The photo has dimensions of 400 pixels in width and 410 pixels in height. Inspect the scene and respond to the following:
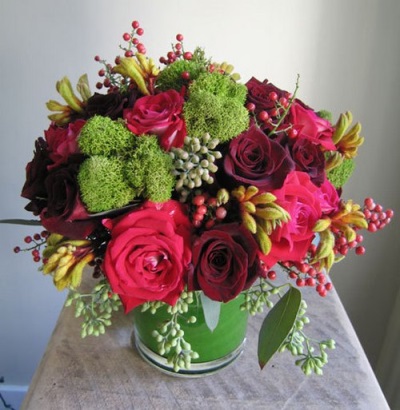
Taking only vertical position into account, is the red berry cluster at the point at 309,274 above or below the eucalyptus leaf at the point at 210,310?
above

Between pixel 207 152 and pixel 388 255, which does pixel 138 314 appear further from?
pixel 388 255

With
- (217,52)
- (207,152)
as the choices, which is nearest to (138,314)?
(207,152)

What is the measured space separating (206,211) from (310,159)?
0.13m

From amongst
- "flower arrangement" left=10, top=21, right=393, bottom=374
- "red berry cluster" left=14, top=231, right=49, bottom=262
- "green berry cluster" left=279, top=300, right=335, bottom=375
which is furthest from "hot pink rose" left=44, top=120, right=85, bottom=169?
"green berry cluster" left=279, top=300, right=335, bottom=375

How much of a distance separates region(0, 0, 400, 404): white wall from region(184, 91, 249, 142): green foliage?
50cm

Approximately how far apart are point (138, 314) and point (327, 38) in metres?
0.68

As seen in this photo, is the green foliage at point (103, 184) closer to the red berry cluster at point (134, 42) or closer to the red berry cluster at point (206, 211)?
the red berry cluster at point (206, 211)

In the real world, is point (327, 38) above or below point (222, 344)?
above

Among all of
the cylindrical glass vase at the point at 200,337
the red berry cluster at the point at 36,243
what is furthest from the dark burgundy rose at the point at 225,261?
the red berry cluster at the point at 36,243

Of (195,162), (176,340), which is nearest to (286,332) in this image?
(176,340)

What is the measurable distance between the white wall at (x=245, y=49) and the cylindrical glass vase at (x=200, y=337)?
560mm

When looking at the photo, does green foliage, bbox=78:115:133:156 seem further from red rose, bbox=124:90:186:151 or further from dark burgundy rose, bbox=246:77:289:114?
dark burgundy rose, bbox=246:77:289:114

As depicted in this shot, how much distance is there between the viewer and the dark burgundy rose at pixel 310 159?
469mm

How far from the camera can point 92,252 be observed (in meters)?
0.48
